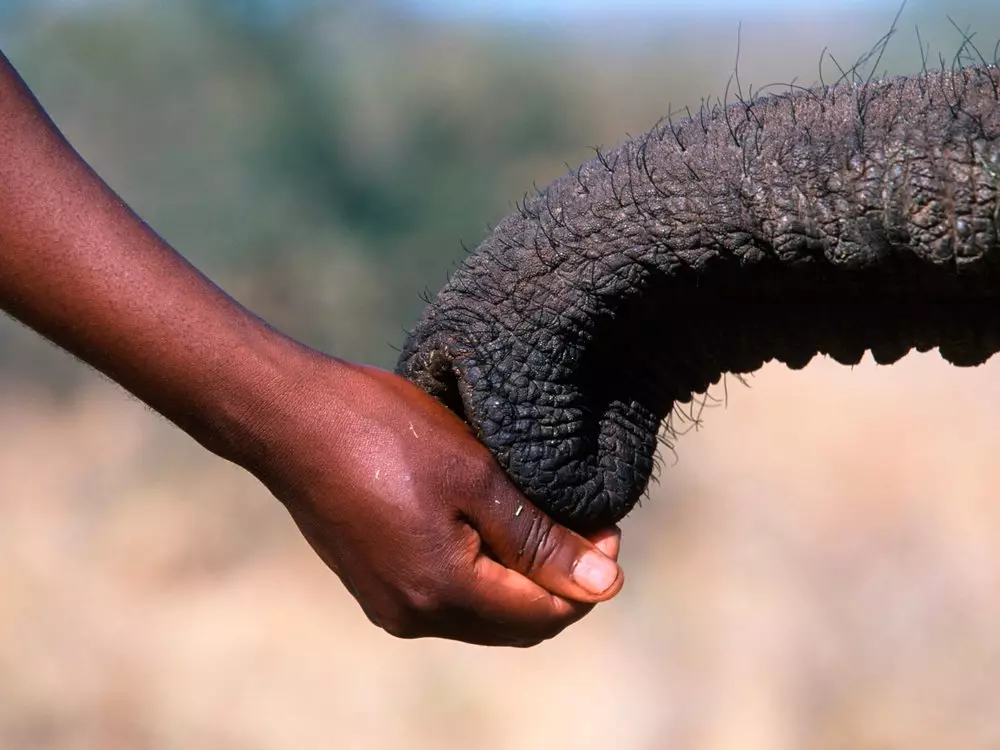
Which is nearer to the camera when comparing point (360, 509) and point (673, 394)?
point (360, 509)

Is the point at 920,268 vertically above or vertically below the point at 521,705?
below

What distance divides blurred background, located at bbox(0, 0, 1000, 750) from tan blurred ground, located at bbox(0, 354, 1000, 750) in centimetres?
1

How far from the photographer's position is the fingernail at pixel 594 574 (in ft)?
6.21

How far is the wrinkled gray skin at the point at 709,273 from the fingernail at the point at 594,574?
0.19 feet

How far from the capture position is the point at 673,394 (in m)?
1.95

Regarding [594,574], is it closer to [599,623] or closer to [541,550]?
[541,550]

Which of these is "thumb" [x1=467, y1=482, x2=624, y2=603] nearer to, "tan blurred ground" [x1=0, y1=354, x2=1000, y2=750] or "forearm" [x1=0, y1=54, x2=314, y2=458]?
"forearm" [x1=0, y1=54, x2=314, y2=458]

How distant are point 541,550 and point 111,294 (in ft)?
2.45

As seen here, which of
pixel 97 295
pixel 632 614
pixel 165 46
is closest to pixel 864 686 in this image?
pixel 632 614

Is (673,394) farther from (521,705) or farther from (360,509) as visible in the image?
(521,705)

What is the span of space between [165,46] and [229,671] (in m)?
5.08

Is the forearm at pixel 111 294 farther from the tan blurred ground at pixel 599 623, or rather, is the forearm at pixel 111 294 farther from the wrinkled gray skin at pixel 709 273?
the tan blurred ground at pixel 599 623

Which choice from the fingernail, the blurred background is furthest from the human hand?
the blurred background

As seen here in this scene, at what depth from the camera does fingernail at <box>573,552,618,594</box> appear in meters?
1.89
